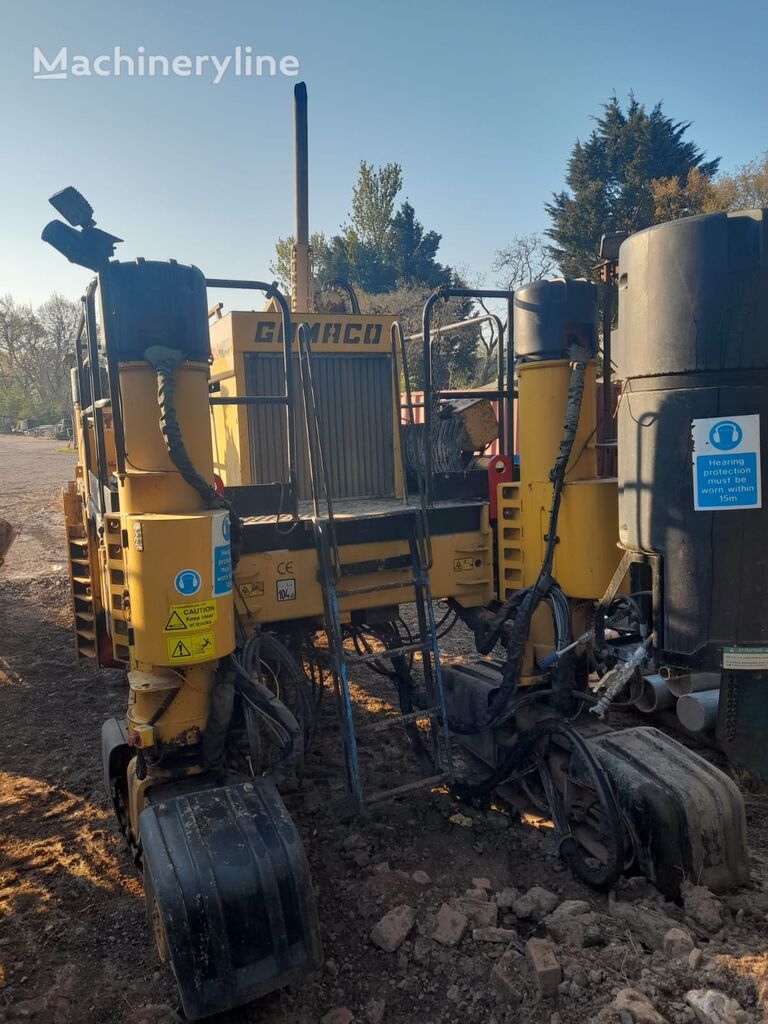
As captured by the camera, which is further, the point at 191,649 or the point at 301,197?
the point at 301,197

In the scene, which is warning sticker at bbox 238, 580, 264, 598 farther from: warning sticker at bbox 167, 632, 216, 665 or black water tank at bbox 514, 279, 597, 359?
black water tank at bbox 514, 279, 597, 359

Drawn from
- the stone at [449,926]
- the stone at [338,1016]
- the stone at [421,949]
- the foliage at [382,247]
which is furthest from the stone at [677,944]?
the foliage at [382,247]

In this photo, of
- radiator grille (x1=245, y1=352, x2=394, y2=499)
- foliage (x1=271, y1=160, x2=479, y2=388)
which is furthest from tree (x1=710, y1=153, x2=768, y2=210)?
radiator grille (x1=245, y1=352, x2=394, y2=499)

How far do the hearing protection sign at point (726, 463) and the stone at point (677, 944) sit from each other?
68.3 inches

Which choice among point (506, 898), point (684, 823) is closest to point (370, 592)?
point (506, 898)

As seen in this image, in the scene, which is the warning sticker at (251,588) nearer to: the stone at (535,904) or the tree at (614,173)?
the stone at (535,904)

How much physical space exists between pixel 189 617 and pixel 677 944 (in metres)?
2.41

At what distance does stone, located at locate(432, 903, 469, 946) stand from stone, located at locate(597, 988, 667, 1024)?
0.79 m

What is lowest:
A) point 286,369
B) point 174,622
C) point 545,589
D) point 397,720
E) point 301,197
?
point 397,720

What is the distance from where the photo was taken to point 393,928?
3.39 m

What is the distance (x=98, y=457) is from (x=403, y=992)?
9.58 feet

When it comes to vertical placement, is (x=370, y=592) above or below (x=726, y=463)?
below

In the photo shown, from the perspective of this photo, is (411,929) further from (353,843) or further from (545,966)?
(353,843)

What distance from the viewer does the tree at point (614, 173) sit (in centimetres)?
3209
